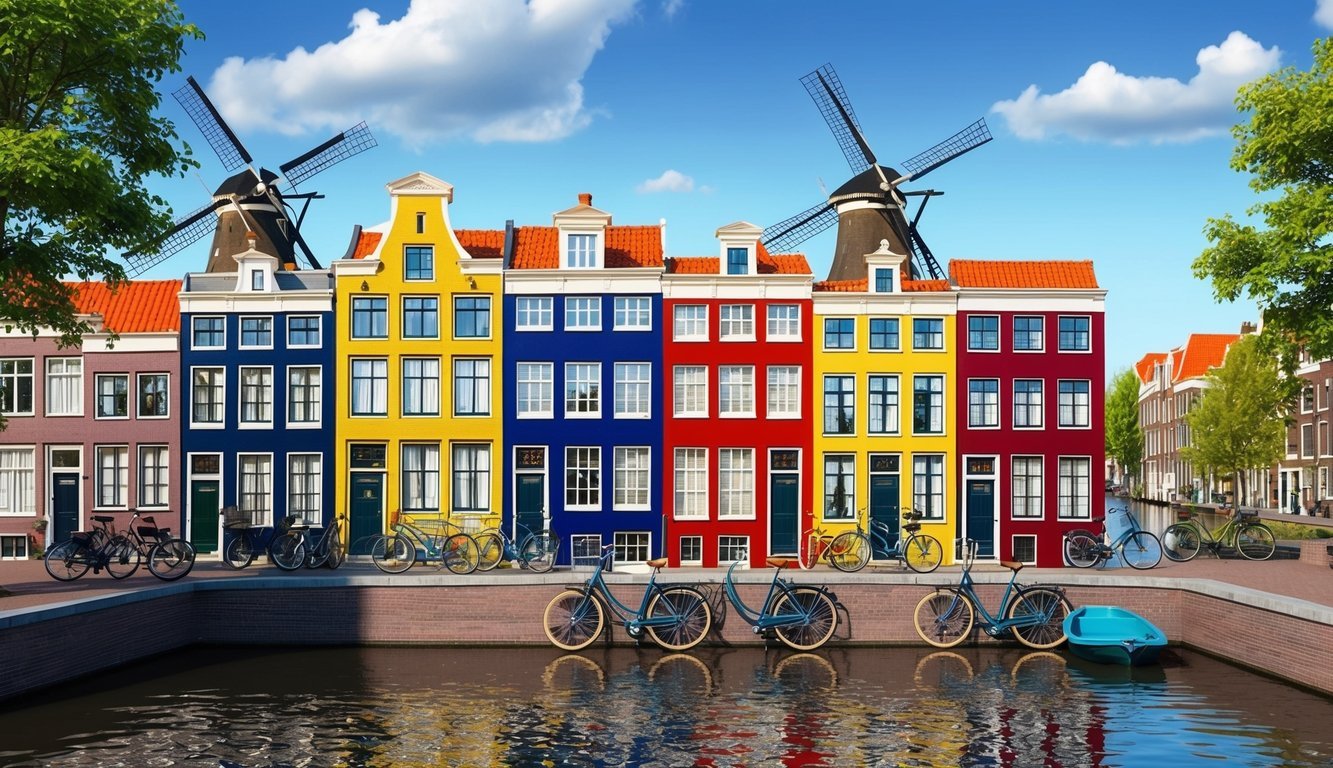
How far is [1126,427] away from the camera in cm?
11825

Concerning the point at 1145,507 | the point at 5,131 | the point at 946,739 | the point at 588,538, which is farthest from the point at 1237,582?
the point at 1145,507

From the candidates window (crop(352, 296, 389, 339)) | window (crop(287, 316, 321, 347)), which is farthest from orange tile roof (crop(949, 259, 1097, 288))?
window (crop(287, 316, 321, 347))

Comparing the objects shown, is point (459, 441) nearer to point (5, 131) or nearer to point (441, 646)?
point (441, 646)

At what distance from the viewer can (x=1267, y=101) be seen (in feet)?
114

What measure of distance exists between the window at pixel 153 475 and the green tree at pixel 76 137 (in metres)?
10.8

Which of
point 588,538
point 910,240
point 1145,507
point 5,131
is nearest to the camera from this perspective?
point 5,131

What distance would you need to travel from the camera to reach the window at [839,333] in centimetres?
3859

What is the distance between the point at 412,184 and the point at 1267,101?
82.0 ft

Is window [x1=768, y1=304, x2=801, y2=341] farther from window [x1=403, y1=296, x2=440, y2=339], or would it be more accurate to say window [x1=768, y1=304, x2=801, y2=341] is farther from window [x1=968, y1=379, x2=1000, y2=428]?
window [x1=403, y1=296, x2=440, y2=339]

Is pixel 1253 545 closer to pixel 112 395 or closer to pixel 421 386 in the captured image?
pixel 421 386

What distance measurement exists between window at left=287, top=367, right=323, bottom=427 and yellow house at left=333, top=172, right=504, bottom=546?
0.91 metres

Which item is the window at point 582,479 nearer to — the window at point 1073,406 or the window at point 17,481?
the window at point 1073,406

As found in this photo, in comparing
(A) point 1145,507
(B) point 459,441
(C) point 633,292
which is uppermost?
(C) point 633,292

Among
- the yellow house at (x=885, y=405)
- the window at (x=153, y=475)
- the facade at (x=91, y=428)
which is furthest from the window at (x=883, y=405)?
the window at (x=153, y=475)
